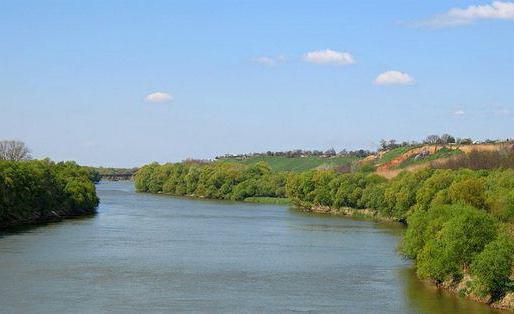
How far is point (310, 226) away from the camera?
79062 millimetres

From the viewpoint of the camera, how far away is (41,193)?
84.6 metres

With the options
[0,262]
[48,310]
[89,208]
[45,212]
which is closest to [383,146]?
[89,208]

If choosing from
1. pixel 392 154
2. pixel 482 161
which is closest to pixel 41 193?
pixel 482 161

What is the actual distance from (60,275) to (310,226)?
38.0 m

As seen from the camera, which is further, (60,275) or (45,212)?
(45,212)

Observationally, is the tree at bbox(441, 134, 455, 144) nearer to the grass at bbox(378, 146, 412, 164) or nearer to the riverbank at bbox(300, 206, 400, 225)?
the grass at bbox(378, 146, 412, 164)

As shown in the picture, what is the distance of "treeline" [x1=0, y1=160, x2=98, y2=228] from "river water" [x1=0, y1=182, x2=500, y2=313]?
4.16 m

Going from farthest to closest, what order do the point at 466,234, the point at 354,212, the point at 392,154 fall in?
the point at 392,154 < the point at 354,212 < the point at 466,234

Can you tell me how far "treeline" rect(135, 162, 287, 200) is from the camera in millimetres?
139000

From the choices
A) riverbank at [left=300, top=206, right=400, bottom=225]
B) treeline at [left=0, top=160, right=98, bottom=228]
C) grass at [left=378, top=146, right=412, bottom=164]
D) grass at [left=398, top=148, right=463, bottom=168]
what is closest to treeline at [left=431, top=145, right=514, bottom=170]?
grass at [left=398, top=148, right=463, bottom=168]

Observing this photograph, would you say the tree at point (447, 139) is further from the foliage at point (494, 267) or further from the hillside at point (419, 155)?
the foliage at point (494, 267)

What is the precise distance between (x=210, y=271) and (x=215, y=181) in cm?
9869

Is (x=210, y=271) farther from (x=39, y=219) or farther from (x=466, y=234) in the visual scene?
(x=39, y=219)

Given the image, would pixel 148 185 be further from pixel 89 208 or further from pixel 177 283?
pixel 177 283
